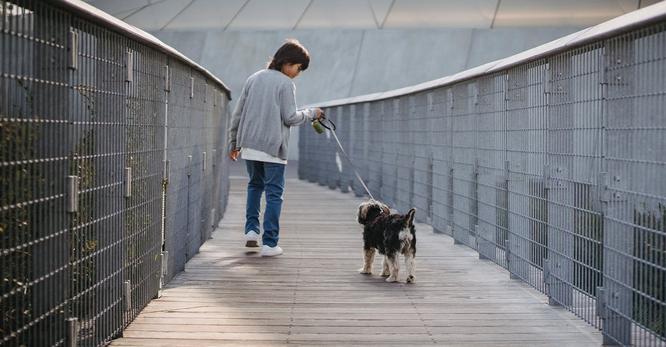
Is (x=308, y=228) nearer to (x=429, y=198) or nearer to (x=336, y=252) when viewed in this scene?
(x=429, y=198)

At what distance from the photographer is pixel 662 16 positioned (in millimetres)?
4219

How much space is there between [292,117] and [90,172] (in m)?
4.25

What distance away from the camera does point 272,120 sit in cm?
867

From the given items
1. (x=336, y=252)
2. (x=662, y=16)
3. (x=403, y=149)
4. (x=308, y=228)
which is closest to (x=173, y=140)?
(x=336, y=252)

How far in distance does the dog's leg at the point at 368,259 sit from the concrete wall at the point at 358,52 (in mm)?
24948

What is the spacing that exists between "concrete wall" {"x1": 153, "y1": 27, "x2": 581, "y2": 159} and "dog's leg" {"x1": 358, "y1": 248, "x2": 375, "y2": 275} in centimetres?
2495

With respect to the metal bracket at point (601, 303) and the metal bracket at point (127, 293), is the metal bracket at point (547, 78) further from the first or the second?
the metal bracket at point (127, 293)

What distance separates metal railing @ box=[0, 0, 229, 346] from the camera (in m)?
3.50

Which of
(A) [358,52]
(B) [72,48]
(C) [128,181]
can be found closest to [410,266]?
(C) [128,181]

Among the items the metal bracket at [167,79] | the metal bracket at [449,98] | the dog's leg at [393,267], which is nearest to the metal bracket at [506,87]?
the dog's leg at [393,267]

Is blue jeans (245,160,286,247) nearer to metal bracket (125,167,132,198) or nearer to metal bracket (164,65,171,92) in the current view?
metal bracket (164,65,171,92)

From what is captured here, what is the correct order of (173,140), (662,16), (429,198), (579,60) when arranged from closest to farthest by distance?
(662,16) → (579,60) → (173,140) → (429,198)

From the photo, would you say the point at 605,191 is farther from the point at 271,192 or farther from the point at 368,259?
the point at 271,192

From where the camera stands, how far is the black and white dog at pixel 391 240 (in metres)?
7.19
